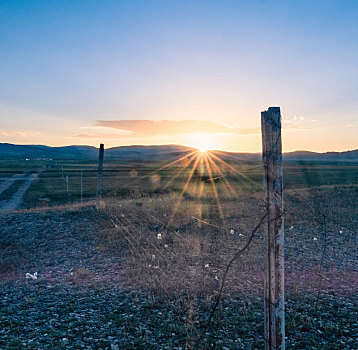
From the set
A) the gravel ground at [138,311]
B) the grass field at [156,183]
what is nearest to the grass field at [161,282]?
the gravel ground at [138,311]

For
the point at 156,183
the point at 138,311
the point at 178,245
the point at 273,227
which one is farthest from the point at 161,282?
the point at 156,183

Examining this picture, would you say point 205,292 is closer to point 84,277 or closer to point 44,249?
point 84,277

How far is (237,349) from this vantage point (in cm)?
461

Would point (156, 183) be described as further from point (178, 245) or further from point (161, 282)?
point (161, 282)

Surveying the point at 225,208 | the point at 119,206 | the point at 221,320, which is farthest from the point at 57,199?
the point at 221,320

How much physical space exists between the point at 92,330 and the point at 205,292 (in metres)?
2.43

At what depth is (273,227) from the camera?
10.8 feet

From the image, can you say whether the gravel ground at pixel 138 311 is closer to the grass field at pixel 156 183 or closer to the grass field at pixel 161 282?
the grass field at pixel 161 282

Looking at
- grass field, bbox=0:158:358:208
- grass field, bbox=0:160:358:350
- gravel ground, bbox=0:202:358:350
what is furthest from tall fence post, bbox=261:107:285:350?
gravel ground, bbox=0:202:358:350

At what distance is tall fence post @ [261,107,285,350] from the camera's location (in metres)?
3.22

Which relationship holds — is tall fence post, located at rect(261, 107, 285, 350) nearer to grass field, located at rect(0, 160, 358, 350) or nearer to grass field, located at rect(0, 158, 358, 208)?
grass field, located at rect(0, 160, 358, 350)

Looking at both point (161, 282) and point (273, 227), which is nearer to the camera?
point (273, 227)

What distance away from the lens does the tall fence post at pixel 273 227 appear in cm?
322

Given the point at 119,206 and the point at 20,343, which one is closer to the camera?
the point at 20,343
